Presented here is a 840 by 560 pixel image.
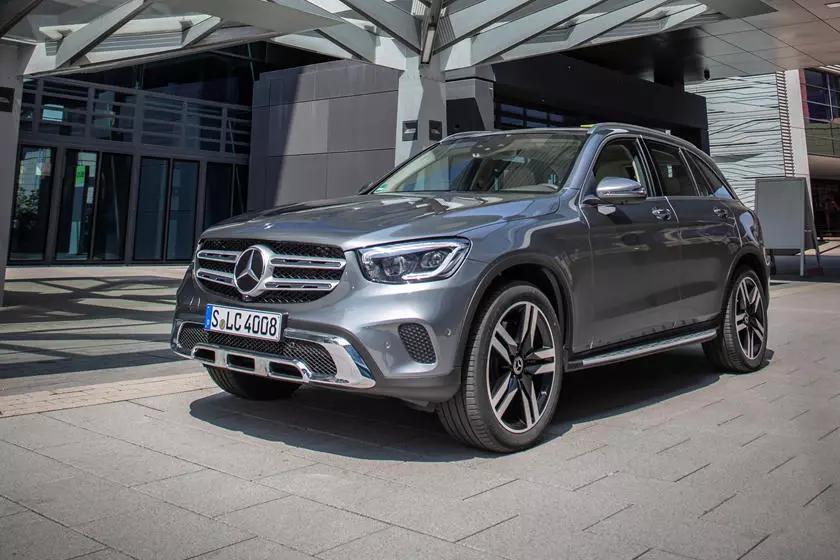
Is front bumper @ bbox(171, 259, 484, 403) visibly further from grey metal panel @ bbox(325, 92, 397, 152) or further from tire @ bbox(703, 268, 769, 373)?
grey metal panel @ bbox(325, 92, 397, 152)

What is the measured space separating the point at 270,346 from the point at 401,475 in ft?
2.79

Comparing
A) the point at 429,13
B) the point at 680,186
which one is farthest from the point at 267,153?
the point at 680,186

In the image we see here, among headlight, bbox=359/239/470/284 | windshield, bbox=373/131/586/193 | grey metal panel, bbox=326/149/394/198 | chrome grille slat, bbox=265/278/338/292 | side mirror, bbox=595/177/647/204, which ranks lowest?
chrome grille slat, bbox=265/278/338/292

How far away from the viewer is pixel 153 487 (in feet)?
10.5

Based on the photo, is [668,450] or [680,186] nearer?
[668,450]

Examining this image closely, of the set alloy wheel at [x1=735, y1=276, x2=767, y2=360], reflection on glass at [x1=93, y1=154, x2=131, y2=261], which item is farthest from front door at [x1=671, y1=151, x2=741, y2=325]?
reflection on glass at [x1=93, y1=154, x2=131, y2=261]

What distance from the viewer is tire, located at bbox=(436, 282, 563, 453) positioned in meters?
3.55

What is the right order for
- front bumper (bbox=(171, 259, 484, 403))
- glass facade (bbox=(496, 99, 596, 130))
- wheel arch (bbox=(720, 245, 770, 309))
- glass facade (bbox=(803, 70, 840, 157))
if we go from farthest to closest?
glass facade (bbox=(803, 70, 840, 157)) → glass facade (bbox=(496, 99, 596, 130)) → wheel arch (bbox=(720, 245, 770, 309)) → front bumper (bbox=(171, 259, 484, 403))

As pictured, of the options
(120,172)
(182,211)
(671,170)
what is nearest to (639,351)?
(671,170)

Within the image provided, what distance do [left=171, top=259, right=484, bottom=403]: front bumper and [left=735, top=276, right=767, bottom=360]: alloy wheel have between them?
10.4 feet

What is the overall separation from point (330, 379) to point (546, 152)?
2155mm

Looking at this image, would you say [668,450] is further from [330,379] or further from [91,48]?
[91,48]

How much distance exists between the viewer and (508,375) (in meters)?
3.74

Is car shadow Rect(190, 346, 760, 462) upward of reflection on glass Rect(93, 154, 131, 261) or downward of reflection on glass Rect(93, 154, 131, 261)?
downward
